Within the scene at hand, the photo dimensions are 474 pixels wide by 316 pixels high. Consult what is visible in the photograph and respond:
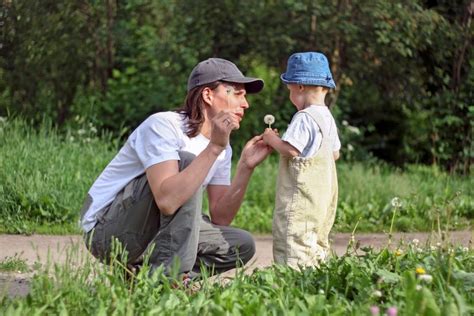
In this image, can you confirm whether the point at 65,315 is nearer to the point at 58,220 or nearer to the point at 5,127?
the point at 58,220

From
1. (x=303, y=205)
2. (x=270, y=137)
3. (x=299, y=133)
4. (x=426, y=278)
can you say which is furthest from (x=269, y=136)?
(x=426, y=278)

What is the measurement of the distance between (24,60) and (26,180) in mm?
3294

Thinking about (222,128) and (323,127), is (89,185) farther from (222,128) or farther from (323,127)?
(222,128)

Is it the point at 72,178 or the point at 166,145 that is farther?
the point at 72,178

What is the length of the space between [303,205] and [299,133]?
36 cm

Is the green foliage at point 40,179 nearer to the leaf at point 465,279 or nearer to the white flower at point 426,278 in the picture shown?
the leaf at point 465,279

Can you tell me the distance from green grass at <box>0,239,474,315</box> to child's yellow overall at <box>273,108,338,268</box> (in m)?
0.77

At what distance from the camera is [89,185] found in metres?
7.39

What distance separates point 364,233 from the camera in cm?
758

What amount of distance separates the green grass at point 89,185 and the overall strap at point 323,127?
1.42 m

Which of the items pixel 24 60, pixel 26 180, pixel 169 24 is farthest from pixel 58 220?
pixel 169 24

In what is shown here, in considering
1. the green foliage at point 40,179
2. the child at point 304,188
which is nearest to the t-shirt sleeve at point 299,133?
the child at point 304,188

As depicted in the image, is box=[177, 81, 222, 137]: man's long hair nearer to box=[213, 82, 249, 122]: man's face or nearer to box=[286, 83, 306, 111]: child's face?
box=[213, 82, 249, 122]: man's face

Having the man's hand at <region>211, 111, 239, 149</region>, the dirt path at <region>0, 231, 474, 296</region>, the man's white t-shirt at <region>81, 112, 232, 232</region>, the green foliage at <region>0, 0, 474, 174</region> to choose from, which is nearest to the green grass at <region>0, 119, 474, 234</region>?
the dirt path at <region>0, 231, 474, 296</region>
